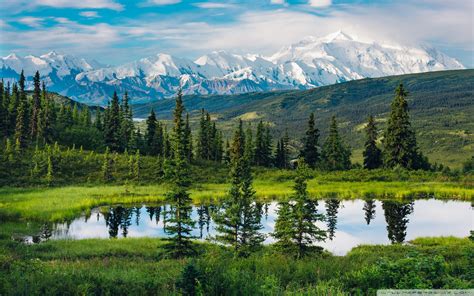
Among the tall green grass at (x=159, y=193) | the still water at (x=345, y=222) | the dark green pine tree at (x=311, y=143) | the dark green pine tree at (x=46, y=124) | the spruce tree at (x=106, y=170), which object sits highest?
the dark green pine tree at (x=46, y=124)

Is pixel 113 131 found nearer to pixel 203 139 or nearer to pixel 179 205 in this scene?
pixel 203 139

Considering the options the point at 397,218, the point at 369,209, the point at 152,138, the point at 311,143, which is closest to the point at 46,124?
the point at 152,138

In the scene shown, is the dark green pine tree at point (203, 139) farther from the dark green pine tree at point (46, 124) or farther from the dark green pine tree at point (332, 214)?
the dark green pine tree at point (332, 214)

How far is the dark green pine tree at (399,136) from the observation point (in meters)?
74.4

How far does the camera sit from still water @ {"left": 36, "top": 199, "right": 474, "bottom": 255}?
131 ft

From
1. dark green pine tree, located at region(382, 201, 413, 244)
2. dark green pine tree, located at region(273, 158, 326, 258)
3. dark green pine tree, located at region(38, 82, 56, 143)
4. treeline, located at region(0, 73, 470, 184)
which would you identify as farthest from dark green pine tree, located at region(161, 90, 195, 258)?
dark green pine tree, located at region(38, 82, 56, 143)

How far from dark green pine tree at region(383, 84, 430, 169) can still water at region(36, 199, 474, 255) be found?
21.0m

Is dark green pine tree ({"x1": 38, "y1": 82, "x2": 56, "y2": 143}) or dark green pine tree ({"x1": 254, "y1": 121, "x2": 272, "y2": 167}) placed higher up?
dark green pine tree ({"x1": 38, "y1": 82, "x2": 56, "y2": 143})

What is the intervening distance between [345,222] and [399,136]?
3511 cm

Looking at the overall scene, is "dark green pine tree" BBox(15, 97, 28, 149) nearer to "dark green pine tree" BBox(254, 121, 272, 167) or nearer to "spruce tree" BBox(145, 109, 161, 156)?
"spruce tree" BBox(145, 109, 161, 156)

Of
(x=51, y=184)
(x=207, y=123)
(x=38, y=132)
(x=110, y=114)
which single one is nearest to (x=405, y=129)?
(x=207, y=123)

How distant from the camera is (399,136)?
246 feet

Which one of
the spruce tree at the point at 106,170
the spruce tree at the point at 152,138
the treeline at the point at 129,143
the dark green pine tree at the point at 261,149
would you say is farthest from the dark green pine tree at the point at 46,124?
the dark green pine tree at the point at 261,149

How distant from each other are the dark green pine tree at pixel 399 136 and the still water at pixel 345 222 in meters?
21.0
